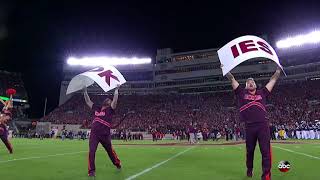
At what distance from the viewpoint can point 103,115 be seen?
328 inches

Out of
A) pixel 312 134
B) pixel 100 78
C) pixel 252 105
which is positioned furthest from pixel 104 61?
pixel 252 105

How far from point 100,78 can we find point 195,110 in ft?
195

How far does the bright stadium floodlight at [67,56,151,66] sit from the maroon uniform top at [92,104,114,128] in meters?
73.0

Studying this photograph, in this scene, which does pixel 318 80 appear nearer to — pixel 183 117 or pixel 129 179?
pixel 183 117

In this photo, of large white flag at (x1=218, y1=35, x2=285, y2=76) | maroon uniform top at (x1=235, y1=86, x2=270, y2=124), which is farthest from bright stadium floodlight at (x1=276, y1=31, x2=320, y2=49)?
maroon uniform top at (x1=235, y1=86, x2=270, y2=124)

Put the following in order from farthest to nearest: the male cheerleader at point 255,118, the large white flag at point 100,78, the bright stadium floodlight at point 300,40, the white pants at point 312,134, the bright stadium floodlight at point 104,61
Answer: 1. the bright stadium floodlight at point 104,61
2. the bright stadium floodlight at point 300,40
3. the white pants at point 312,134
4. the large white flag at point 100,78
5. the male cheerleader at point 255,118

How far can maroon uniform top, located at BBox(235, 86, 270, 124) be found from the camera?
6.86 meters

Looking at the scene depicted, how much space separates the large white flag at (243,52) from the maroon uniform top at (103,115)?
3.18 metres

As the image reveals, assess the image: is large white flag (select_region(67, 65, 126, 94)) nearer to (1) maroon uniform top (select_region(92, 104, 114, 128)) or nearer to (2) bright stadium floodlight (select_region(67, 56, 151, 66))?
(1) maroon uniform top (select_region(92, 104, 114, 128))

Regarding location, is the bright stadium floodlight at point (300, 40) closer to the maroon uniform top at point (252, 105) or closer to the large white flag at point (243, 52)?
the large white flag at point (243, 52)

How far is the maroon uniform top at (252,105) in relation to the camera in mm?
6859

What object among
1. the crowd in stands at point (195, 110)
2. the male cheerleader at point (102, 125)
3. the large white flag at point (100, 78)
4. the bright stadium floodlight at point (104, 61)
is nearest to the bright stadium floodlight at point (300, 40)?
the crowd in stands at point (195, 110)

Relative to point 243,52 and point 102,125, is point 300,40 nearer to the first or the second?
point 243,52

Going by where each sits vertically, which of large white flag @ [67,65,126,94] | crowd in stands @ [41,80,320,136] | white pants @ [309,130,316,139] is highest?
crowd in stands @ [41,80,320,136]
